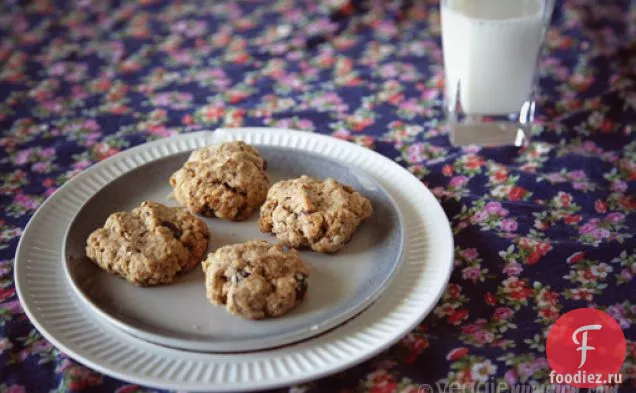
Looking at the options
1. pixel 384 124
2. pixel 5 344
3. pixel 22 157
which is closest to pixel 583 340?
pixel 384 124

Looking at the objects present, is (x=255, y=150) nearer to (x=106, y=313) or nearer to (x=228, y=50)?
(x=106, y=313)

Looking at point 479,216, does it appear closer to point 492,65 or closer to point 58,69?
point 492,65

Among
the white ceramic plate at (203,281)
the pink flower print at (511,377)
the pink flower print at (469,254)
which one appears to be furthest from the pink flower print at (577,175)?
the pink flower print at (511,377)

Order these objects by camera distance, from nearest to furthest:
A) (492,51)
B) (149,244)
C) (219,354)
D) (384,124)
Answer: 1. (219,354)
2. (149,244)
3. (492,51)
4. (384,124)

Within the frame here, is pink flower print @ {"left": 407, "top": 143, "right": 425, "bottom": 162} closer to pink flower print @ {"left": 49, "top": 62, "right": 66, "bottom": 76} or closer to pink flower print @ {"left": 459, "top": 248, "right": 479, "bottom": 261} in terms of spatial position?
pink flower print @ {"left": 459, "top": 248, "right": 479, "bottom": 261}

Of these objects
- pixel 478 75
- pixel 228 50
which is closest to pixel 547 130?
pixel 478 75

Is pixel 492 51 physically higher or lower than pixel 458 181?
Result: higher

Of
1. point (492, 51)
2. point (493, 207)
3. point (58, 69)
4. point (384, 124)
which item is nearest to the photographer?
point (493, 207)
